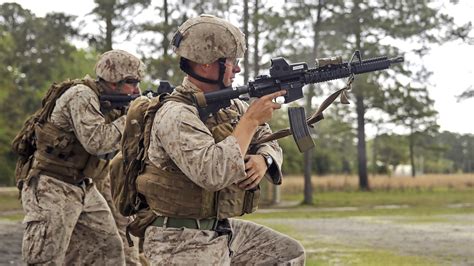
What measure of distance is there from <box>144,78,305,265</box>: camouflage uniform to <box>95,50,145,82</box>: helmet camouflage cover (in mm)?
2256

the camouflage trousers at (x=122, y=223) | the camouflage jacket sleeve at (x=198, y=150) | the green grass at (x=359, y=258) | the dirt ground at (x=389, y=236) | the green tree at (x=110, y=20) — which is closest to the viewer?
the camouflage jacket sleeve at (x=198, y=150)

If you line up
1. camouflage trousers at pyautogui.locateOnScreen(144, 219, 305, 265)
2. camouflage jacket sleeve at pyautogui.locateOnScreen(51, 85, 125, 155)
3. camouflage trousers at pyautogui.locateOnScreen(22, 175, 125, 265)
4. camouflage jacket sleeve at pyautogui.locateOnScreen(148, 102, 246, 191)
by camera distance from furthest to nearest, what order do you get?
camouflage trousers at pyautogui.locateOnScreen(22, 175, 125, 265) < camouflage jacket sleeve at pyautogui.locateOnScreen(51, 85, 125, 155) < camouflage trousers at pyautogui.locateOnScreen(144, 219, 305, 265) < camouflage jacket sleeve at pyautogui.locateOnScreen(148, 102, 246, 191)

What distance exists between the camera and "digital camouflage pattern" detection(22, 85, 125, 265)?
573 cm

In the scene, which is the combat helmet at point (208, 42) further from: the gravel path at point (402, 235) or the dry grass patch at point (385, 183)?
the dry grass patch at point (385, 183)

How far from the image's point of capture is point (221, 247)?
3979mm

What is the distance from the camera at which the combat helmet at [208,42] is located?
3.97 m

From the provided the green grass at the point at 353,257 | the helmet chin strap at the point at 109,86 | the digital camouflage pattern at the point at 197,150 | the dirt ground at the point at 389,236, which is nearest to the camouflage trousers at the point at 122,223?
the helmet chin strap at the point at 109,86

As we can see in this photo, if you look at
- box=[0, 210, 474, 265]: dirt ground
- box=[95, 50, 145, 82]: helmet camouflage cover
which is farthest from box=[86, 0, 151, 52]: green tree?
box=[95, 50, 145, 82]: helmet camouflage cover

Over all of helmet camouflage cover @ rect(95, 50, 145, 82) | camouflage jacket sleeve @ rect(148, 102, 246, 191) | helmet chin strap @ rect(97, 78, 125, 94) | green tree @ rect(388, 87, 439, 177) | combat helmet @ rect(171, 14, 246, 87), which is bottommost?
camouflage jacket sleeve @ rect(148, 102, 246, 191)

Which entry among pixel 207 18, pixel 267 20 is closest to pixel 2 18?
pixel 267 20

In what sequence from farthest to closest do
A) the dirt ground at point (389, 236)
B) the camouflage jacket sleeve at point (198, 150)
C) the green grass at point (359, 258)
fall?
the dirt ground at point (389, 236) < the green grass at point (359, 258) < the camouflage jacket sleeve at point (198, 150)

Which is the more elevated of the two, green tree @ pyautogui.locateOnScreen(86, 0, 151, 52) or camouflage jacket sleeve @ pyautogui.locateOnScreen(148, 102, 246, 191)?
green tree @ pyautogui.locateOnScreen(86, 0, 151, 52)

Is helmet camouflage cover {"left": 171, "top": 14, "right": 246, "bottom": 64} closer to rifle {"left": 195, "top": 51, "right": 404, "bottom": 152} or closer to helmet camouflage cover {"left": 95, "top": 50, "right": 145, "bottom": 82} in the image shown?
→ rifle {"left": 195, "top": 51, "right": 404, "bottom": 152}

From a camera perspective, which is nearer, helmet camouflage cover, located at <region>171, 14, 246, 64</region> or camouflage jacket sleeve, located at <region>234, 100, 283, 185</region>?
helmet camouflage cover, located at <region>171, 14, 246, 64</region>
